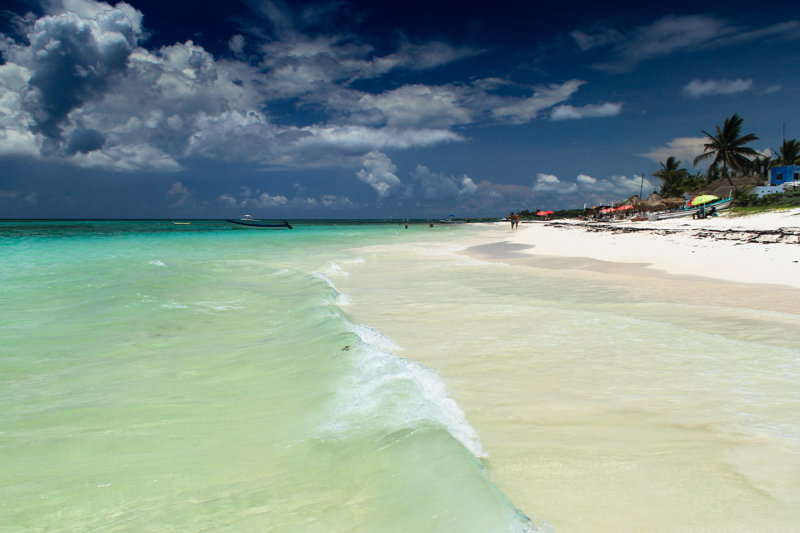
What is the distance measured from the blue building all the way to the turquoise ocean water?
58768 millimetres

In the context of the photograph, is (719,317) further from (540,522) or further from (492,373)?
(540,522)

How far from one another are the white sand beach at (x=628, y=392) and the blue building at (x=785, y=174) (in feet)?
162

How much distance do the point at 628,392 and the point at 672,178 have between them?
7209cm

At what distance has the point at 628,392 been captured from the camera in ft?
12.6

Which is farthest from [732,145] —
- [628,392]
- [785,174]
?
[628,392]

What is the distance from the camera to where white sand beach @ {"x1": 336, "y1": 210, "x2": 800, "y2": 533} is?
2.36m

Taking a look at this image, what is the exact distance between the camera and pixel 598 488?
97.5 inches

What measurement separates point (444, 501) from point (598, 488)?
37.9 inches

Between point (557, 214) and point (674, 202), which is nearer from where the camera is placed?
point (674, 202)

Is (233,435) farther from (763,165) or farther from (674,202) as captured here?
(763,165)

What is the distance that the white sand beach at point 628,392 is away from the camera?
92.7 inches

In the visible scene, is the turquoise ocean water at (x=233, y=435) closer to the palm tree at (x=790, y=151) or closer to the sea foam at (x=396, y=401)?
the sea foam at (x=396, y=401)

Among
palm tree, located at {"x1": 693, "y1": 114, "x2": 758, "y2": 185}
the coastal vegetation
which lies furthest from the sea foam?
the coastal vegetation

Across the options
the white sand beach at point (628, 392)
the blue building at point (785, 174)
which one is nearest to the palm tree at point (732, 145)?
the blue building at point (785, 174)
